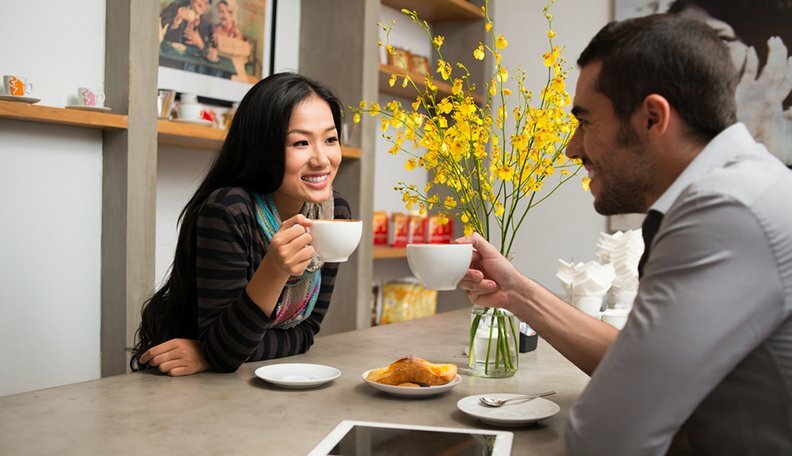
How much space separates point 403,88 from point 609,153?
2.77 m

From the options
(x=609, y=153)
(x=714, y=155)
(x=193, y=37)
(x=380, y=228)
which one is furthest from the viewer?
(x=380, y=228)

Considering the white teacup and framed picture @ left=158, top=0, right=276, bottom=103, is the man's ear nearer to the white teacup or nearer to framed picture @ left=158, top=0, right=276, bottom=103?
the white teacup

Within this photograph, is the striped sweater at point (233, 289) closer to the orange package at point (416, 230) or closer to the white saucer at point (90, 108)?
the white saucer at point (90, 108)

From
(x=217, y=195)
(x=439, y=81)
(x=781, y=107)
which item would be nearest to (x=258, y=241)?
(x=217, y=195)

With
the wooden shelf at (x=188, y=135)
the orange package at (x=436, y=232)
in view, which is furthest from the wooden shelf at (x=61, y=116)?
the orange package at (x=436, y=232)

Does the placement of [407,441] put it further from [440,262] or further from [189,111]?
[189,111]

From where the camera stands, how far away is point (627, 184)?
1.12 m

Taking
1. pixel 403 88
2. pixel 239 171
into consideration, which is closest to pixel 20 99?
pixel 239 171

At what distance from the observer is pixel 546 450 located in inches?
40.4

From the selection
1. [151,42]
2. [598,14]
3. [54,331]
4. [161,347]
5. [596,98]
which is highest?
[598,14]

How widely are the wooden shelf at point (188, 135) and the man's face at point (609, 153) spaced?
5.25ft

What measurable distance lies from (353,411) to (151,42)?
1.56 metres

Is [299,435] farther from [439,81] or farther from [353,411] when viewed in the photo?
[439,81]

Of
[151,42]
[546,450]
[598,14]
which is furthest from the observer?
[598,14]
